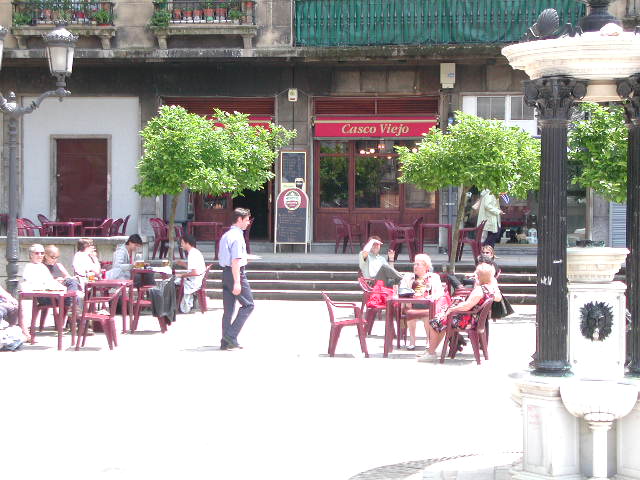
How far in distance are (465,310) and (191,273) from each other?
228 inches

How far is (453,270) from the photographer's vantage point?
19.9m

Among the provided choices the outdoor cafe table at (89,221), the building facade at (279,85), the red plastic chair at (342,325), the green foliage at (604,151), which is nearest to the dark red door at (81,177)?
the building facade at (279,85)

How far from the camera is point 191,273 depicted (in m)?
17.8

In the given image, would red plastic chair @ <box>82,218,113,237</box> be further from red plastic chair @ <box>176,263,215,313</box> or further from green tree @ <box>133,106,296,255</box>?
red plastic chair @ <box>176,263,215,313</box>

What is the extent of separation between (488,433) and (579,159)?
8570 millimetres

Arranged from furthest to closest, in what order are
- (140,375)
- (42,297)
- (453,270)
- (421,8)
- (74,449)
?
(421,8) < (453,270) < (42,297) < (140,375) < (74,449)

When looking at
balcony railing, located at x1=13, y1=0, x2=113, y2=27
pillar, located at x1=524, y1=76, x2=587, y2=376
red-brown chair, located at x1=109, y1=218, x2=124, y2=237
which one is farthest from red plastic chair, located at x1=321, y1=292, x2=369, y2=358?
balcony railing, located at x1=13, y1=0, x2=113, y2=27

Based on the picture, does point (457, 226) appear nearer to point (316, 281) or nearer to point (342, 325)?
point (316, 281)

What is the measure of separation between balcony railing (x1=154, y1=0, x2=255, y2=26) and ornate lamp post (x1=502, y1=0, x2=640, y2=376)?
1736 centimetres

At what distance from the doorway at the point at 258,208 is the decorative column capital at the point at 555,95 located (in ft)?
60.5

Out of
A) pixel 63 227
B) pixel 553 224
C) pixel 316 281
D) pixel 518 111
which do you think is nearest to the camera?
pixel 553 224

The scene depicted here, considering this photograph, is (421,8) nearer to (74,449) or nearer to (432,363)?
(432,363)

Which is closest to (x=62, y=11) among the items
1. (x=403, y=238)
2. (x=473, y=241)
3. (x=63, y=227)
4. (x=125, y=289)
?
(x=63, y=227)

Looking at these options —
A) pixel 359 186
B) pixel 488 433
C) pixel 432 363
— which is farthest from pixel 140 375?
pixel 359 186
